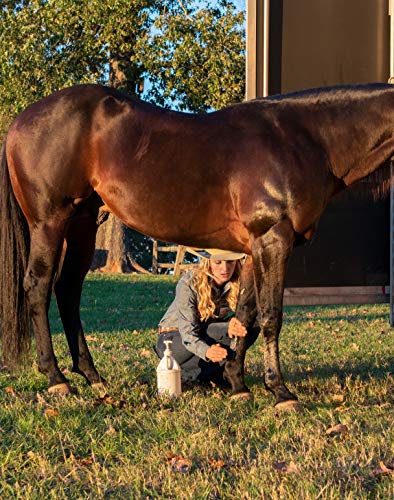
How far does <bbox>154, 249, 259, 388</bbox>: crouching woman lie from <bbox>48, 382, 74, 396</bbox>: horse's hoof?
82 centimetres

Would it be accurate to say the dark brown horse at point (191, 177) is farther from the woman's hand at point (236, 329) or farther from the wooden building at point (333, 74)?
the wooden building at point (333, 74)

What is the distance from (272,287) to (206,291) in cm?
82

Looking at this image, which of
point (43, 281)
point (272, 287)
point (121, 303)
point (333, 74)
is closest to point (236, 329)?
point (272, 287)

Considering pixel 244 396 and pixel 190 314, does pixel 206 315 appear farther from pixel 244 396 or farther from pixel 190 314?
pixel 244 396

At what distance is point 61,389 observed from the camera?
5039 mm

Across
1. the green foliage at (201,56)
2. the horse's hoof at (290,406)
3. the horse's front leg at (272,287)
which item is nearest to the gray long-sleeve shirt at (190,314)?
the horse's front leg at (272,287)

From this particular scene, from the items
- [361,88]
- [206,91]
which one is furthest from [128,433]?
[206,91]

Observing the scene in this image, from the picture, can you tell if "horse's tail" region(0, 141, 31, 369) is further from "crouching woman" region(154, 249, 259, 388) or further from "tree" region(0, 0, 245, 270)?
"tree" region(0, 0, 245, 270)

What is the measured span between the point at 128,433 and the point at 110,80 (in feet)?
59.5

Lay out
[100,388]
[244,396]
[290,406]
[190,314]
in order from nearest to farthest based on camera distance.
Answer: [290,406]
[244,396]
[100,388]
[190,314]

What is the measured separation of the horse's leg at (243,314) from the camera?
509cm

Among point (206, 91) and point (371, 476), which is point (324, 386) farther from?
point (206, 91)

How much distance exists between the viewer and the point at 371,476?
10.8 ft

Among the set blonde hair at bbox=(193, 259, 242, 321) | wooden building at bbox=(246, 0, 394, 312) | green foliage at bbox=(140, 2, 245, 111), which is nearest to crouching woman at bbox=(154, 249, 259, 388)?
blonde hair at bbox=(193, 259, 242, 321)
